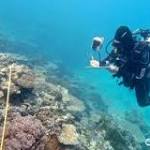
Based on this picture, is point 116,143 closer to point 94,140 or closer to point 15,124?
point 94,140

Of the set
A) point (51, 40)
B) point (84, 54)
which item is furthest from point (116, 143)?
point (51, 40)

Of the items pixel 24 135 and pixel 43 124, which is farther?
pixel 43 124

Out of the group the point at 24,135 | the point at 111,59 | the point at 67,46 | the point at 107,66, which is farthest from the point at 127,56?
the point at 67,46

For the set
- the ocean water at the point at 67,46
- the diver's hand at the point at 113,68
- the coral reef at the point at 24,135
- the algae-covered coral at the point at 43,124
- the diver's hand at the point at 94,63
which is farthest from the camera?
Answer: the ocean water at the point at 67,46

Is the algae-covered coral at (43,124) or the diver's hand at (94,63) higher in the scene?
the diver's hand at (94,63)

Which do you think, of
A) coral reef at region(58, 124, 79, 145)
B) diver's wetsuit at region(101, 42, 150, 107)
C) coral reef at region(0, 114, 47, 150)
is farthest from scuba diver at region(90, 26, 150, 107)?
coral reef at region(0, 114, 47, 150)

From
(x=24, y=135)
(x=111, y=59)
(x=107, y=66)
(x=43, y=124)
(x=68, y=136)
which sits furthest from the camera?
(x=111, y=59)

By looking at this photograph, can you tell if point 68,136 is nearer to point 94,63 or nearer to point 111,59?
point 94,63

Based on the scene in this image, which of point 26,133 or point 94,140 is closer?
point 26,133

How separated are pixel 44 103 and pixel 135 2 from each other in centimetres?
15779

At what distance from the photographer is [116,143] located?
1088 centimetres

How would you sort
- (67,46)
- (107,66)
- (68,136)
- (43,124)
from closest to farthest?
(68,136)
(43,124)
(107,66)
(67,46)

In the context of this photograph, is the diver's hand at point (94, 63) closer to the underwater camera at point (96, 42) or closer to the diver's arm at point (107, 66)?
the diver's arm at point (107, 66)

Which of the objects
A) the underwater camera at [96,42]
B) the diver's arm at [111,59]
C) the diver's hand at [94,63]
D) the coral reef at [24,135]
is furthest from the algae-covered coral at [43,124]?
the underwater camera at [96,42]
